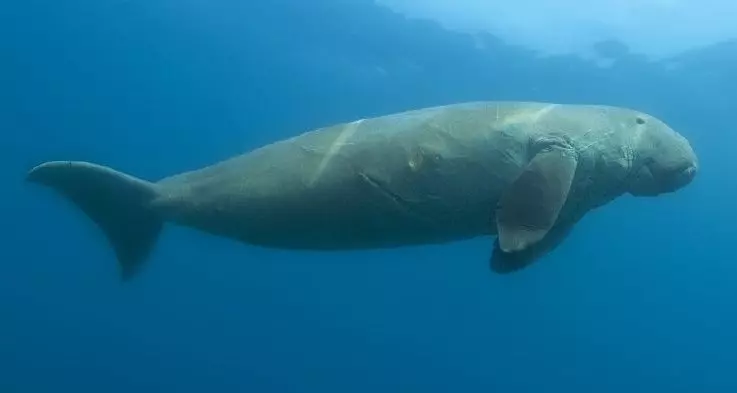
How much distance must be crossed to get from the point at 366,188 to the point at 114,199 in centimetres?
253

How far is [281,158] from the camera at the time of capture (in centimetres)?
606

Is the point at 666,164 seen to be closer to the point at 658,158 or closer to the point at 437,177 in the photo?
the point at 658,158

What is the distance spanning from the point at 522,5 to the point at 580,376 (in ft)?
88.1

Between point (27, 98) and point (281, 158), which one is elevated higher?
point (27, 98)

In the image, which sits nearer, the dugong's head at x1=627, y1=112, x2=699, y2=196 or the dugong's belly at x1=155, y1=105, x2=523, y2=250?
the dugong's belly at x1=155, y1=105, x2=523, y2=250

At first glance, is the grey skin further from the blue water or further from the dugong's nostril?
the blue water

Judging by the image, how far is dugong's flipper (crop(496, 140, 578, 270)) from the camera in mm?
4969

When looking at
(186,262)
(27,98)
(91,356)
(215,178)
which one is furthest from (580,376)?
(215,178)

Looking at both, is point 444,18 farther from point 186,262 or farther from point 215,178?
point 215,178

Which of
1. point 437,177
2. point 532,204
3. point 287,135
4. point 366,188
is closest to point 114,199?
point 366,188

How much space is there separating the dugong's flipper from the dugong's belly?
0.36m

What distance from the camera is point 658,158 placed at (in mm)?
5945

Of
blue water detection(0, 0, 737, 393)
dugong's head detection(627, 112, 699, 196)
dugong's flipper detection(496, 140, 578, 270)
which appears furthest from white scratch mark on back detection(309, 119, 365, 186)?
blue water detection(0, 0, 737, 393)

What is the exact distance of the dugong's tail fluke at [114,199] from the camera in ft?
21.7
